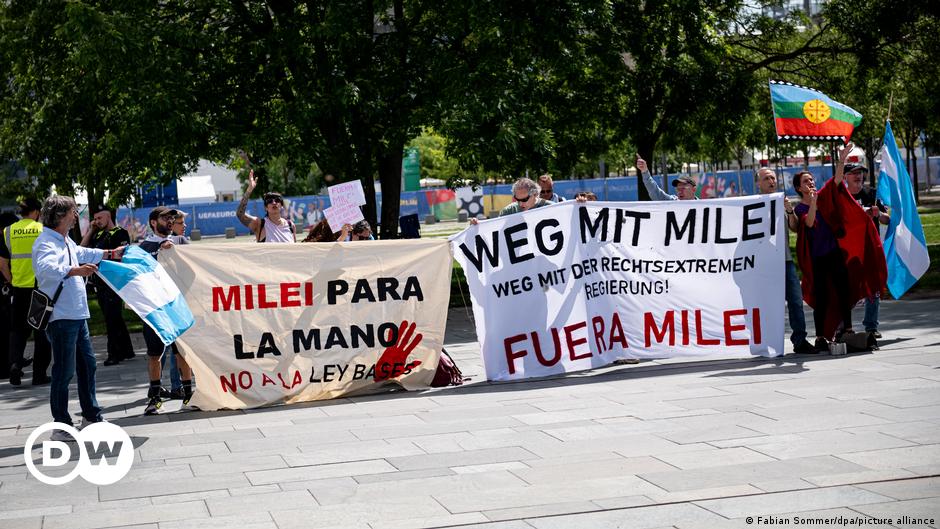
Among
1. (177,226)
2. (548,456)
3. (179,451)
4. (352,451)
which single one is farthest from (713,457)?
(177,226)

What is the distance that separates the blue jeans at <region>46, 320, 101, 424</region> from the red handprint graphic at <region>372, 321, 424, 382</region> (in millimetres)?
2364

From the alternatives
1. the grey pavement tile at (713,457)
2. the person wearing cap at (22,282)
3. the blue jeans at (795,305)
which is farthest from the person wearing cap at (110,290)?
the grey pavement tile at (713,457)

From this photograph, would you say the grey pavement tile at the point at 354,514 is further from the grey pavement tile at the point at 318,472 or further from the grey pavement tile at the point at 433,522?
the grey pavement tile at the point at 318,472

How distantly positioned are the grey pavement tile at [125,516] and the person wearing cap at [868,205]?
7047 millimetres

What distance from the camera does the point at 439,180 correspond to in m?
79.2

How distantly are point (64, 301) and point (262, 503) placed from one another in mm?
2972

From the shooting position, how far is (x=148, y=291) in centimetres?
853

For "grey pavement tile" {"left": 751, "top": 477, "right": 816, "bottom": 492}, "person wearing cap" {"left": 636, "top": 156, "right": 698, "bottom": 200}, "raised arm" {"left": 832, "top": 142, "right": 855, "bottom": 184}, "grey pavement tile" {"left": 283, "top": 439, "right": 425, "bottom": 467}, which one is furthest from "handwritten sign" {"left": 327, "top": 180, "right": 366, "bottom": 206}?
"grey pavement tile" {"left": 751, "top": 477, "right": 816, "bottom": 492}

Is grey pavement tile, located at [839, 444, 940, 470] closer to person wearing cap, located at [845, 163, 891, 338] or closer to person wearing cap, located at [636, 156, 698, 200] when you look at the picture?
person wearing cap, located at [845, 163, 891, 338]

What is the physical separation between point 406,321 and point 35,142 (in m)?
12.1

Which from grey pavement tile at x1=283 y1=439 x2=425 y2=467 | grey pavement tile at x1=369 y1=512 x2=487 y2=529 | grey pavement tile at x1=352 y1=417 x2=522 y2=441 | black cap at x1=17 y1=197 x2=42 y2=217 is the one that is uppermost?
black cap at x1=17 y1=197 x2=42 y2=217

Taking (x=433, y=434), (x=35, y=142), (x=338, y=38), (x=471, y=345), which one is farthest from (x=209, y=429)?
(x=35, y=142)

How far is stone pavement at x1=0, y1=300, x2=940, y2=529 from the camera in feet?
18.1

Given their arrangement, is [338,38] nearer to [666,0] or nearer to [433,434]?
[666,0]
